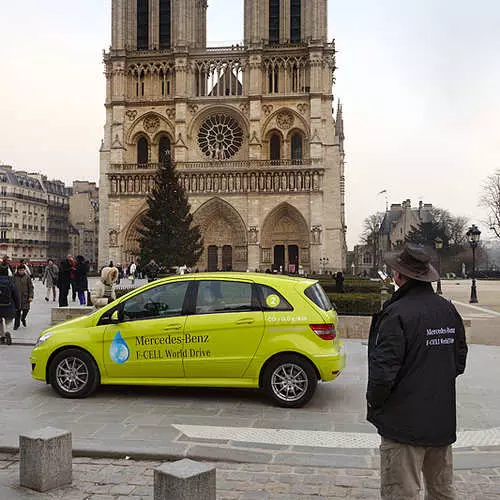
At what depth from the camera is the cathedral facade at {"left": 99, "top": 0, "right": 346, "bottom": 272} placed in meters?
45.6

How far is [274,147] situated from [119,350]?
42660 mm

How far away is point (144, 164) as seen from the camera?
4762 cm

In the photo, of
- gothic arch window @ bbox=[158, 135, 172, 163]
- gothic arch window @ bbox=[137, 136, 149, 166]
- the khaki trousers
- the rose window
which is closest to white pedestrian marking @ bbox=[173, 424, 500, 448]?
the khaki trousers

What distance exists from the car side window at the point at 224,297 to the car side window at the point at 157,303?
232mm

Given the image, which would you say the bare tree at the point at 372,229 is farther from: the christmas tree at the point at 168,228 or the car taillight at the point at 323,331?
the car taillight at the point at 323,331

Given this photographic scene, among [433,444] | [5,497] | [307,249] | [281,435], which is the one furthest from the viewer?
[307,249]

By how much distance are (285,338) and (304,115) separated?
41.4 metres

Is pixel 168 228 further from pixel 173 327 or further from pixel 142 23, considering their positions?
pixel 173 327

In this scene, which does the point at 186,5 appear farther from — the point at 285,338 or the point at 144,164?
the point at 285,338

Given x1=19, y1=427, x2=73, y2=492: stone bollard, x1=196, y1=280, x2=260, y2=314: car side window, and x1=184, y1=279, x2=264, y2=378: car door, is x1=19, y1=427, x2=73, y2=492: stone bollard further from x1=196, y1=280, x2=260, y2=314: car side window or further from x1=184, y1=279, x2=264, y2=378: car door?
x1=196, y1=280, x2=260, y2=314: car side window

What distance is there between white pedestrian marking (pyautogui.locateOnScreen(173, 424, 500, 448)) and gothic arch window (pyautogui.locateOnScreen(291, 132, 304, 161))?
42966 millimetres

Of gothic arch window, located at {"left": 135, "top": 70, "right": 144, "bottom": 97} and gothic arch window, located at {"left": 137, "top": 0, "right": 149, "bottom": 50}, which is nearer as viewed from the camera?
gothic arch window, located at {"left": 135, "top": 70, "right": 144, "bottom": 97}

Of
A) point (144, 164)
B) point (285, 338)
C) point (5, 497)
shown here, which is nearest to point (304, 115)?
point (144, 164)

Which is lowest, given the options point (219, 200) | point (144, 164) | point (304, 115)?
point (219, 200)
